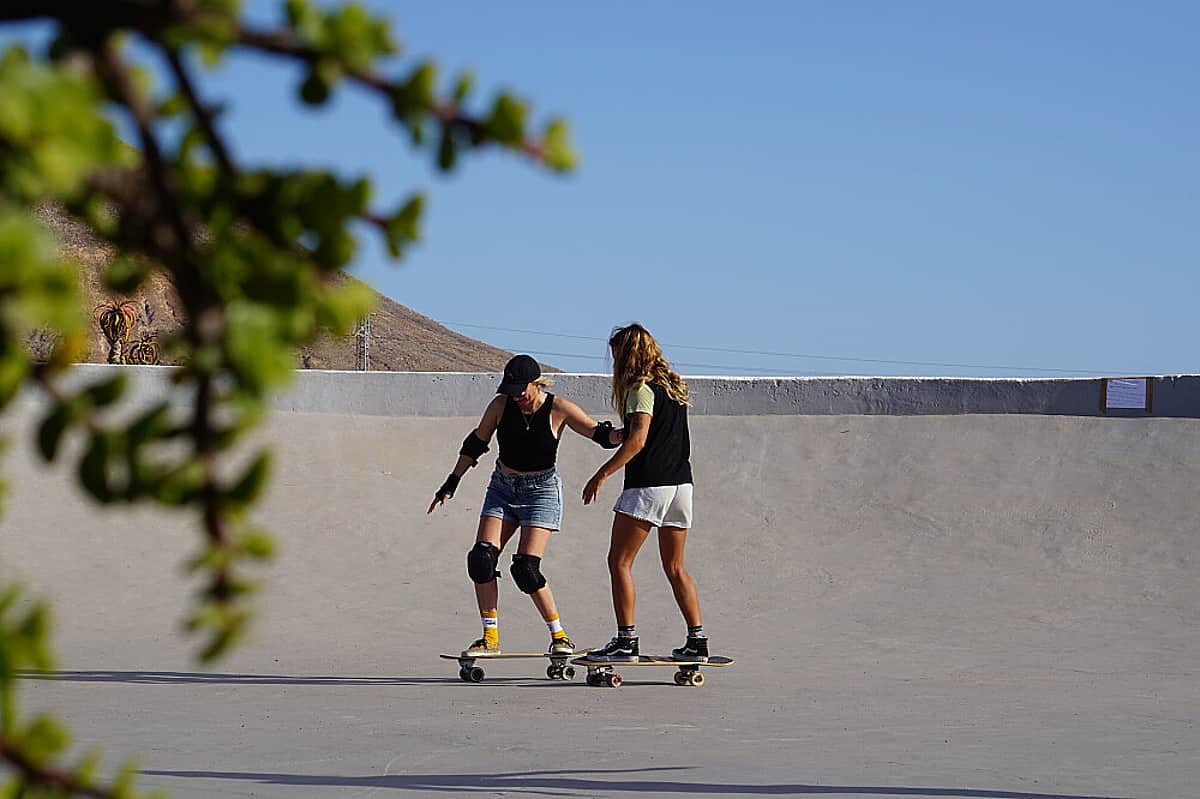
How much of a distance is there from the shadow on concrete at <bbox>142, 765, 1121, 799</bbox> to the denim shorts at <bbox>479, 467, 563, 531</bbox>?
132 inches

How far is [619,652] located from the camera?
894 centimetres

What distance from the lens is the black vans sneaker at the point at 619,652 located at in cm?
891

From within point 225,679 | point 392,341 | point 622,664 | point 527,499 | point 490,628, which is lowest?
point 225,679

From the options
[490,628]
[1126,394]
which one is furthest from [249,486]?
[1126,394]

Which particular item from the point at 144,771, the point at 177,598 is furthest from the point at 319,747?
the point at 177,598

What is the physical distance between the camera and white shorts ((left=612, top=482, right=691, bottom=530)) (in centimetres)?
885

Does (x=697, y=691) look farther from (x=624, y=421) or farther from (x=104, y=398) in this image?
(x=104, y=398)

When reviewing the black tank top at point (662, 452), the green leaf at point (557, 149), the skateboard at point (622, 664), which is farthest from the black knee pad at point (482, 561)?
the green leaf at point (557, 149)

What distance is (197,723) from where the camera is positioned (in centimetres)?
720

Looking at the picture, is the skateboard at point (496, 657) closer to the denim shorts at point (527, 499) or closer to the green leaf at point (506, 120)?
the denim shorts at point (527, 499)

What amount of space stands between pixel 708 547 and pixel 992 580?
9.56 ft

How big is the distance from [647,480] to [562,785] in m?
3.44

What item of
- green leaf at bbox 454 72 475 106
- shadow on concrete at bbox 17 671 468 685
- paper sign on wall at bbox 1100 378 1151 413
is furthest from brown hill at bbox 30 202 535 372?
green leaf at bbox 454 72 475 106

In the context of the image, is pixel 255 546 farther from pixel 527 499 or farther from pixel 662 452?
pixel 527 499
